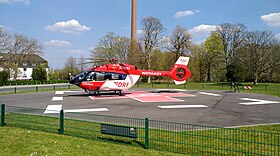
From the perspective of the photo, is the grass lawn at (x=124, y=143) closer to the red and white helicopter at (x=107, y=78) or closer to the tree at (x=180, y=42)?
→ the red and white helicopter at (x=107, y=78)

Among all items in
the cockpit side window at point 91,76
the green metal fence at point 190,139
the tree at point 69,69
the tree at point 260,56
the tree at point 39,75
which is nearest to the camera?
the green metal fence at point 190,139

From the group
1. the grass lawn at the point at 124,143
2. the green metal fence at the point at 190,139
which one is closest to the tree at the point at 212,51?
the grass lawn at the point at 124,143

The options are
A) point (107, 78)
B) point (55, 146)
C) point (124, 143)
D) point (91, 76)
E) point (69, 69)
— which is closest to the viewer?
point (55, 146)

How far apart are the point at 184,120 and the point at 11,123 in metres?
8.13

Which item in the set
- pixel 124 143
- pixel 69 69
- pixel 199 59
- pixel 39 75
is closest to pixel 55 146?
pixel 124 143

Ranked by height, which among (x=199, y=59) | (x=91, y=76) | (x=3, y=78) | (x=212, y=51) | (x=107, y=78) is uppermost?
(x=212, y=51)

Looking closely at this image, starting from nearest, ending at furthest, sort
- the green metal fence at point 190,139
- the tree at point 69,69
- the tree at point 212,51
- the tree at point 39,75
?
the green metal fence at point 190,139 < the tree at point 212,51 < the tree at point 39,75 < the tree at point 69,69

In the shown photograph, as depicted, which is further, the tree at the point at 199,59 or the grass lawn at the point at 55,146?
the tree at the point at 199,59

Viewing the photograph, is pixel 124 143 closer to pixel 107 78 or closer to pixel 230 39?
pixel 107 78

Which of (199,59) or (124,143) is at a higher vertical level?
(199,59)

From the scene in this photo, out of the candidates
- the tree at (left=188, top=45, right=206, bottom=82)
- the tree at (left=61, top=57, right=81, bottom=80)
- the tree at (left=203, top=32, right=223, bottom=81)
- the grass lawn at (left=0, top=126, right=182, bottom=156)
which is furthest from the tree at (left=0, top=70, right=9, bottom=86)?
the tree at (left=203, top=32, right=223, bottom=81)

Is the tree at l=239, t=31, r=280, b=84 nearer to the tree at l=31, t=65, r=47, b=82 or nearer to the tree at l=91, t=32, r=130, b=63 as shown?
the tree at l=91, t=32, r=130, b=63

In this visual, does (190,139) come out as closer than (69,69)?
Yes

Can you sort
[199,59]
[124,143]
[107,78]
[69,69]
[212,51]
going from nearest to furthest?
[124,143]
[107,78]
[212,51]
[199,59]
[69,69]
